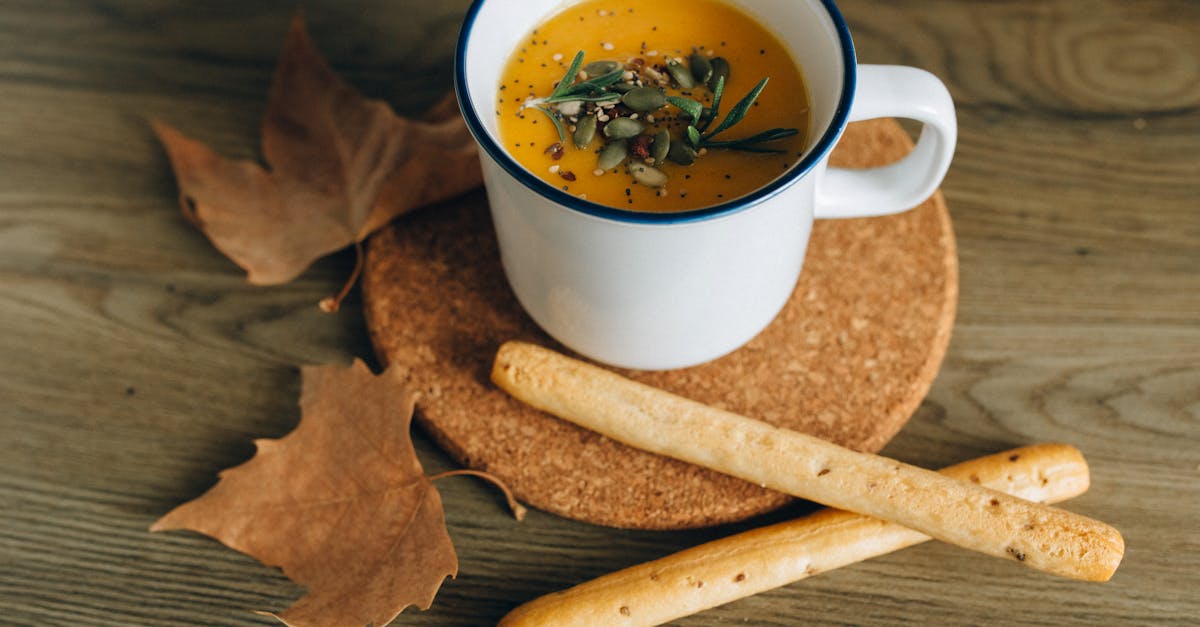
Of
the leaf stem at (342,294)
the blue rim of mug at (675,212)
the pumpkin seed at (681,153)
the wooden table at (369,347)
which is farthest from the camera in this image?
the leaf stem at (342,294)

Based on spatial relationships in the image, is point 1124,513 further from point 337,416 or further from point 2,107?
point 2,107

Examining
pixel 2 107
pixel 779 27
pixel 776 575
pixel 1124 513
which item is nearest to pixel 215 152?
pixel 2 107

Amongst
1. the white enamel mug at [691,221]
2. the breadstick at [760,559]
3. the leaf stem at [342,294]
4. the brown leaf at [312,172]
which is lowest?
the breadstick at [760,559]

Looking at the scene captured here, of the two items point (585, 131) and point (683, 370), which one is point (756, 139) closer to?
point (585, 131)

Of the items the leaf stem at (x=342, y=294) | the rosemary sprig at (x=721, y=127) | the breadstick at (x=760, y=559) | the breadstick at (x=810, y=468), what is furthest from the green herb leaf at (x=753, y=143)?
the leaf stem at (x=342, y=294)

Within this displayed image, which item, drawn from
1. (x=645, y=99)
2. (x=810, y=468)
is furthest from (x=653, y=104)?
(x=810, y=468)

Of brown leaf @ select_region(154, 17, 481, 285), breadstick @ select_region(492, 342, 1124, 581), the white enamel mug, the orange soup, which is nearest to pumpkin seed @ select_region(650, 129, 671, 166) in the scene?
the orange soup

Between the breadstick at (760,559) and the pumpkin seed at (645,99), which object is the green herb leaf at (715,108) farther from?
the breadstick at (760,559)
